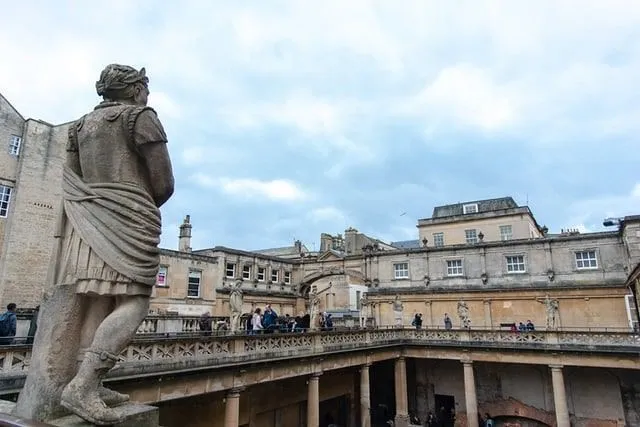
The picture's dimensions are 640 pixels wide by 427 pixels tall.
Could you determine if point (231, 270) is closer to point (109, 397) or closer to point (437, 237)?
point (437, 237)

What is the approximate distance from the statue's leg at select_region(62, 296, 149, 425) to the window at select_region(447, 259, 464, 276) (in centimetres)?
3163

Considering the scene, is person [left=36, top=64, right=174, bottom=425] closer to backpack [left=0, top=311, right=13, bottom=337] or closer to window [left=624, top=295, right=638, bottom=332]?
backpack [left=0, top=311, right=13, bottom=337]

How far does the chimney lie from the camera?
33.3 meters

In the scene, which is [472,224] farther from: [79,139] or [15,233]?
[79,139]

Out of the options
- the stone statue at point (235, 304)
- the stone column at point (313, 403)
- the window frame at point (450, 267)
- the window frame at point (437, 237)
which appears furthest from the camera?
the window frame at point (437, 237)

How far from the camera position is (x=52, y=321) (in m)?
2.79

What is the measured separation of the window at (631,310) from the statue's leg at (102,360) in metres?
30.4

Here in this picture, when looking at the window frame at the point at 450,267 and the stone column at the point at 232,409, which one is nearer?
the stone column at the point at 232,409

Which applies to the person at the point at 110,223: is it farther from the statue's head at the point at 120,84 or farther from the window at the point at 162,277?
the window at the point at 162,277

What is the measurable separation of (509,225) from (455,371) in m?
16.2

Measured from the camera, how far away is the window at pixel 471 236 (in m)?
38.7

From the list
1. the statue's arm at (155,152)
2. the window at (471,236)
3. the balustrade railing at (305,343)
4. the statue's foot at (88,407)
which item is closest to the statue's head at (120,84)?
the statue's arm at (155,152)

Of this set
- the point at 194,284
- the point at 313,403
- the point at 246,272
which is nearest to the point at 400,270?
the point at 246,272

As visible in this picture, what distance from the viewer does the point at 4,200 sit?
20.5 meters
